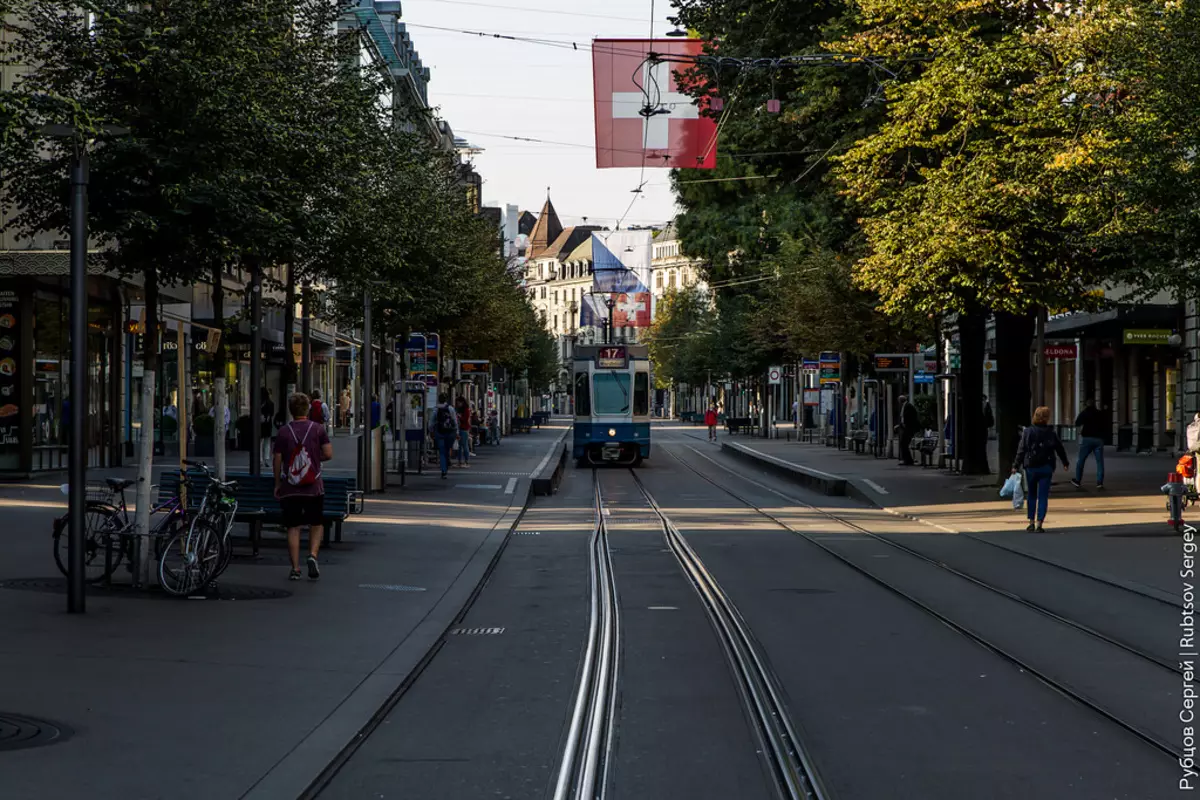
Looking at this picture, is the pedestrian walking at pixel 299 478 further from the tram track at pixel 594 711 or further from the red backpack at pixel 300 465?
the tram track at pixel 594 711

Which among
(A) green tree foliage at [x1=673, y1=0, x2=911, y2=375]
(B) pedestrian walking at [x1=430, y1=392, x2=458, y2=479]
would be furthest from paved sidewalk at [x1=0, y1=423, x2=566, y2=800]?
(B) pedestrian walking at [x1=430, y1=392, x2=458, y2=479]

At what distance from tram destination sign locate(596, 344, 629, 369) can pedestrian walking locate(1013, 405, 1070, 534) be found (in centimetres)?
2513

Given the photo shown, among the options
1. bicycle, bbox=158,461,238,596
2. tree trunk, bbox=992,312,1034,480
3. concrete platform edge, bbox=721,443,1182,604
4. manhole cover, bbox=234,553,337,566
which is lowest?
concrete platform edge, bbox=721,443,1182,604

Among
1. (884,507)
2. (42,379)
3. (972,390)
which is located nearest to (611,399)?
(972,390)

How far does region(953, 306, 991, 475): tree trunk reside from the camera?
32344 millimetres

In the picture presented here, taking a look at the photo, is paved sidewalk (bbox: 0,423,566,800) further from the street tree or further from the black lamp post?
the street tree

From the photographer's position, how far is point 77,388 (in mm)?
12227

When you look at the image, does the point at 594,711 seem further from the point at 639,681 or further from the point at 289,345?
the point at 289,345

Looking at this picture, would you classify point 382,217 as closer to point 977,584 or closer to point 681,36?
point 681,36

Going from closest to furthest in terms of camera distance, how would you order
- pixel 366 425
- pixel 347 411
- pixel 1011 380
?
pixel 366 425 < pixel 1011 380 < pixel 347 411

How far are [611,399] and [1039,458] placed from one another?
26230 millimetres

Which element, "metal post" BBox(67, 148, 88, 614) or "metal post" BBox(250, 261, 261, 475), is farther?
"metal post" BBox(250, 261, 261, 475)

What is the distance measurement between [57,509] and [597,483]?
17.3 metres

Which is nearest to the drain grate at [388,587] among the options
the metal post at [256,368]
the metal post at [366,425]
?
the metal post at [256,368]
